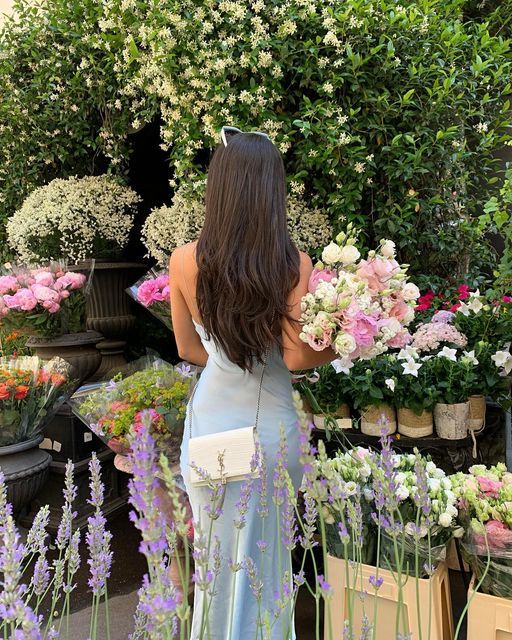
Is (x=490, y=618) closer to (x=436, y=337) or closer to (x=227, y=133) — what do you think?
(x=436, y=337)

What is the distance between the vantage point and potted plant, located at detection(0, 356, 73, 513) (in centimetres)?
314

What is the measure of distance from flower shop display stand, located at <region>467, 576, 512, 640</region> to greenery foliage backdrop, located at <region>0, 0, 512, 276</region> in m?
2.00

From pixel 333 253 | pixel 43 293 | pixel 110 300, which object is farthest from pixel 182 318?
pixel 110 300

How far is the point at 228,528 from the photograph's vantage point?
1938 mm

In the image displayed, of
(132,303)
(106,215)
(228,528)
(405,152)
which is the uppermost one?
(405,152)

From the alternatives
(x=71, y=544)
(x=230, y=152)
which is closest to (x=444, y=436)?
(x=230, y=152)

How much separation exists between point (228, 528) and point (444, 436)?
134cm

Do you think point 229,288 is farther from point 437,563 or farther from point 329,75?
point 329,75

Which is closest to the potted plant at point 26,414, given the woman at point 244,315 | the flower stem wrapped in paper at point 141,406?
the flower stem wrapped in paper at point 141,406

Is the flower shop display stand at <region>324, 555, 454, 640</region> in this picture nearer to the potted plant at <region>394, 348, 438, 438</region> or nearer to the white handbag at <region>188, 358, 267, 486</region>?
the white handbag at <region>188, 358, 267, 486</region>

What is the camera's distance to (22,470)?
3.15 meters

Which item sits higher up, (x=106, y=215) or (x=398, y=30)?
(x=398, y=30)

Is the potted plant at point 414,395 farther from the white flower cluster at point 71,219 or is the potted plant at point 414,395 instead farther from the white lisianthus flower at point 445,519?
the white flower cluster at point 71,219

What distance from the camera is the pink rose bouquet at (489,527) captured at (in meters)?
1.80
